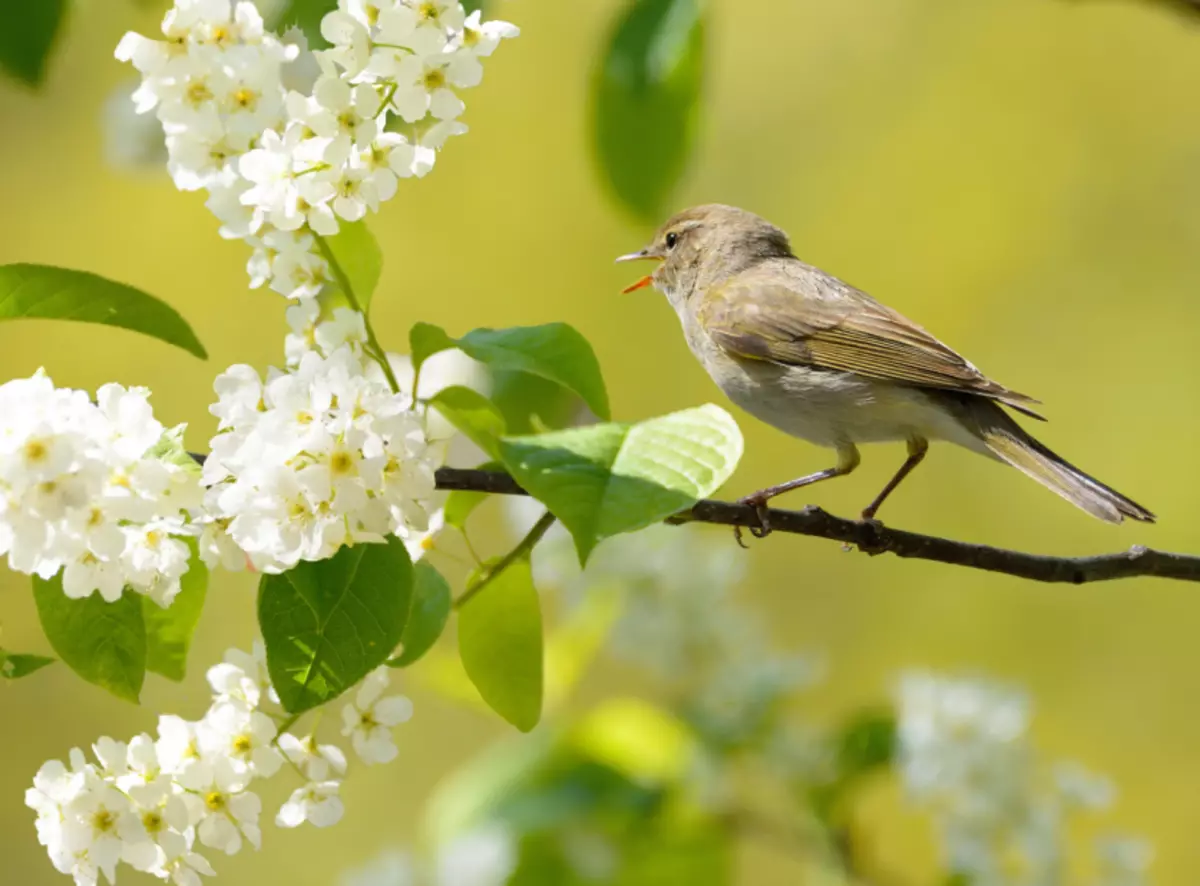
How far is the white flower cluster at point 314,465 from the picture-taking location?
1.08 meters

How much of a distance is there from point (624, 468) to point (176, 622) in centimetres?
49

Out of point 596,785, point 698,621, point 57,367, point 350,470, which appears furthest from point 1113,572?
point 57,367

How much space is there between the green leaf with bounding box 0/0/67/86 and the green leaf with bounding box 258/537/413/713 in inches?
33.5

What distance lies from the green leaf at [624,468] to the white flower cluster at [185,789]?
32 centimetres

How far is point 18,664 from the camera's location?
1.13 meters

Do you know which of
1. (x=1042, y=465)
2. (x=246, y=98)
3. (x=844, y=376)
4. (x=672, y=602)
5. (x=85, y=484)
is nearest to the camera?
(x=85, y=484)

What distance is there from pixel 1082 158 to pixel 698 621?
3.74m

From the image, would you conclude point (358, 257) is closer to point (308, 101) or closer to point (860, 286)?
point (308, 101)

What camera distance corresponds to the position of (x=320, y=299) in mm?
1484

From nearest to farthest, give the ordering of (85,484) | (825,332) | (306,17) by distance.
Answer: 1. (85,484)
2. (306,17)
3. (825,332)

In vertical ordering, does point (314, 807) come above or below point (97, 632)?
below

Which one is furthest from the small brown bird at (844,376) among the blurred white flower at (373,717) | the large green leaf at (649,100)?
the blurred white flower at (373,717)

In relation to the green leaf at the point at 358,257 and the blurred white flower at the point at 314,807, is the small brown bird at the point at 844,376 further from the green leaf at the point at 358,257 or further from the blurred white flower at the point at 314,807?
the blurred white flower at the point at 314,807

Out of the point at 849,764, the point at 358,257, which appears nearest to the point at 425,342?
the point at 358,257
